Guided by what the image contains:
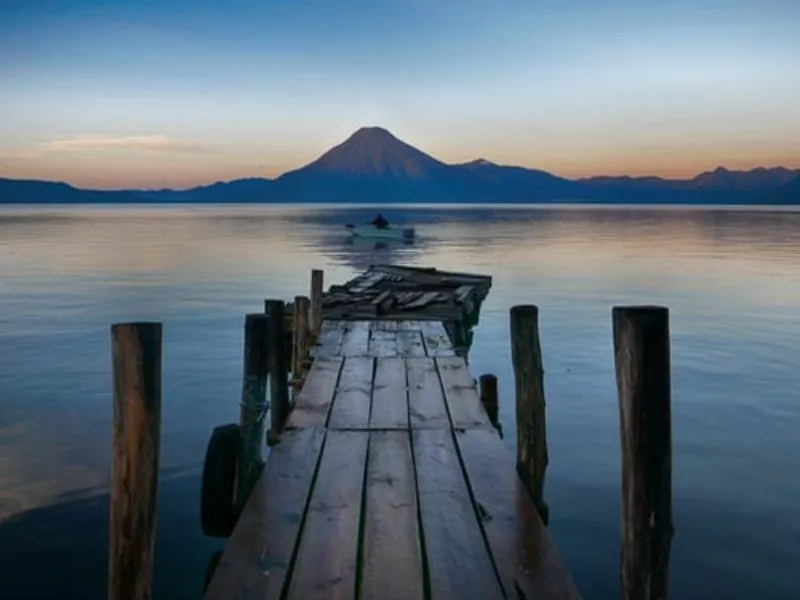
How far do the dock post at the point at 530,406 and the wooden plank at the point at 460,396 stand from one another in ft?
1.87

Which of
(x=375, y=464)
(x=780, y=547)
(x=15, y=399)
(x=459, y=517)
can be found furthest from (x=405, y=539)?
(x=15, y=399)

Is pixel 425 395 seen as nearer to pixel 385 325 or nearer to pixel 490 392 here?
pixel 490 392

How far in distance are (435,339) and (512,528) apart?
26.7 ft

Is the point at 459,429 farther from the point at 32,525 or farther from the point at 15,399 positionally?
the point at 15,399

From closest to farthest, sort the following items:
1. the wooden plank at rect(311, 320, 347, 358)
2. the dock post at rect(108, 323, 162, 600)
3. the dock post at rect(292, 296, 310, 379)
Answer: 1. the dock post at rect(108, 323, 162, 600)
2. the wooden plank at rect(311, 320, 347, 358)
3. the dock post at rect(292, 296, 310, 379)

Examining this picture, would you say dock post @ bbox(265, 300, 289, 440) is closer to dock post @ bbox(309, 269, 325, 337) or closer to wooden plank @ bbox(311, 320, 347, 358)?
wooden plank @ bbox(311, 320, 347, 358)

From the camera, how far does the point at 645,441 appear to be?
4246 mm

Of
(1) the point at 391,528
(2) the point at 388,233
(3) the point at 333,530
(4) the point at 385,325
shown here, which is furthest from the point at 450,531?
(2) the point at 388,233

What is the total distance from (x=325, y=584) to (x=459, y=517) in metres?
1.35

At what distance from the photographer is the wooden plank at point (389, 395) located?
8.11 m

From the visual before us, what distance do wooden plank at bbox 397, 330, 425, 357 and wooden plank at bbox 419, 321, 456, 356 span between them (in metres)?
0.09

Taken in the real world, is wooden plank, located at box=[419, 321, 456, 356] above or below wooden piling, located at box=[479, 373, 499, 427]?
above

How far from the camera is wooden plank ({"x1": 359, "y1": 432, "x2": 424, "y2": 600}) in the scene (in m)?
4.71

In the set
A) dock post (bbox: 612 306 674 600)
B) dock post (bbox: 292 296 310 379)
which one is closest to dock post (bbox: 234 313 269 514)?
dock post (bbox: 612 306 674 600)
